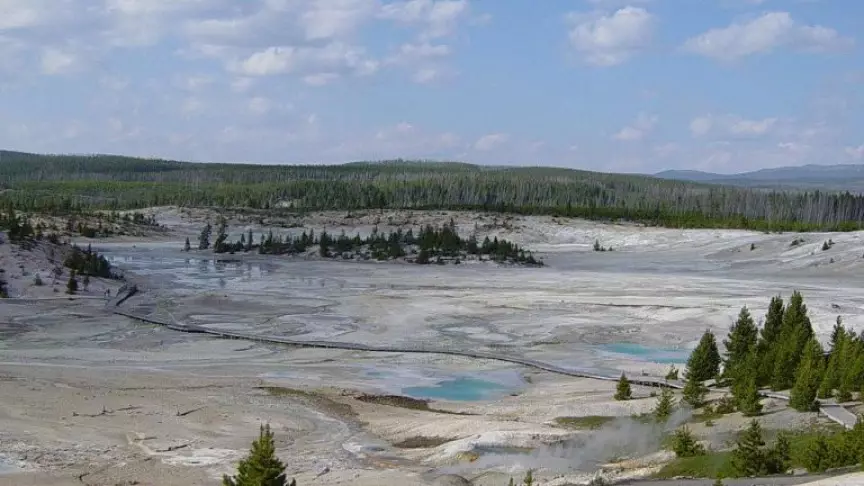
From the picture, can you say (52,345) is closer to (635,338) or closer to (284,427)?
(284,427)

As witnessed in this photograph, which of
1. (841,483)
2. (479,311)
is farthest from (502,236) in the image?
(841,483)

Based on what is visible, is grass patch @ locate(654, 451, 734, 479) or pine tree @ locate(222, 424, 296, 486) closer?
pine tree @ locate(222, 424, 296, 486)

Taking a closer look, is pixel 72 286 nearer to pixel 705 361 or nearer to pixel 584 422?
pixel 584 422

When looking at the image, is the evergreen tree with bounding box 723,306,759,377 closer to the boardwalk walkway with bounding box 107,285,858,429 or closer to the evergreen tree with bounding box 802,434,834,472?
the boardwalk walkway with bounding box 107,285,858,429

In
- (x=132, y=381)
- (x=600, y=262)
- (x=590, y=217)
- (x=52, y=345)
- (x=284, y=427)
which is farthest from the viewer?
(x=590, y=217)

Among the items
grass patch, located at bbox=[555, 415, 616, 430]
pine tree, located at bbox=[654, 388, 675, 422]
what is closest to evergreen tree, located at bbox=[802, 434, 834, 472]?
pine tree, located at bbox=[654, 388, 675, 422]

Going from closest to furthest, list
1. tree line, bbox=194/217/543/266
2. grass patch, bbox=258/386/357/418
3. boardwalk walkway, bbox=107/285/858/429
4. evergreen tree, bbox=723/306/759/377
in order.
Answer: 1. grass patch, bbox=258/386/357/418
2. evergreen tree, bbox=723/306/759/377
3. boardwalk walkway, bbox=107/285/858/429
4. tree line, bbox=194/217/543/266
